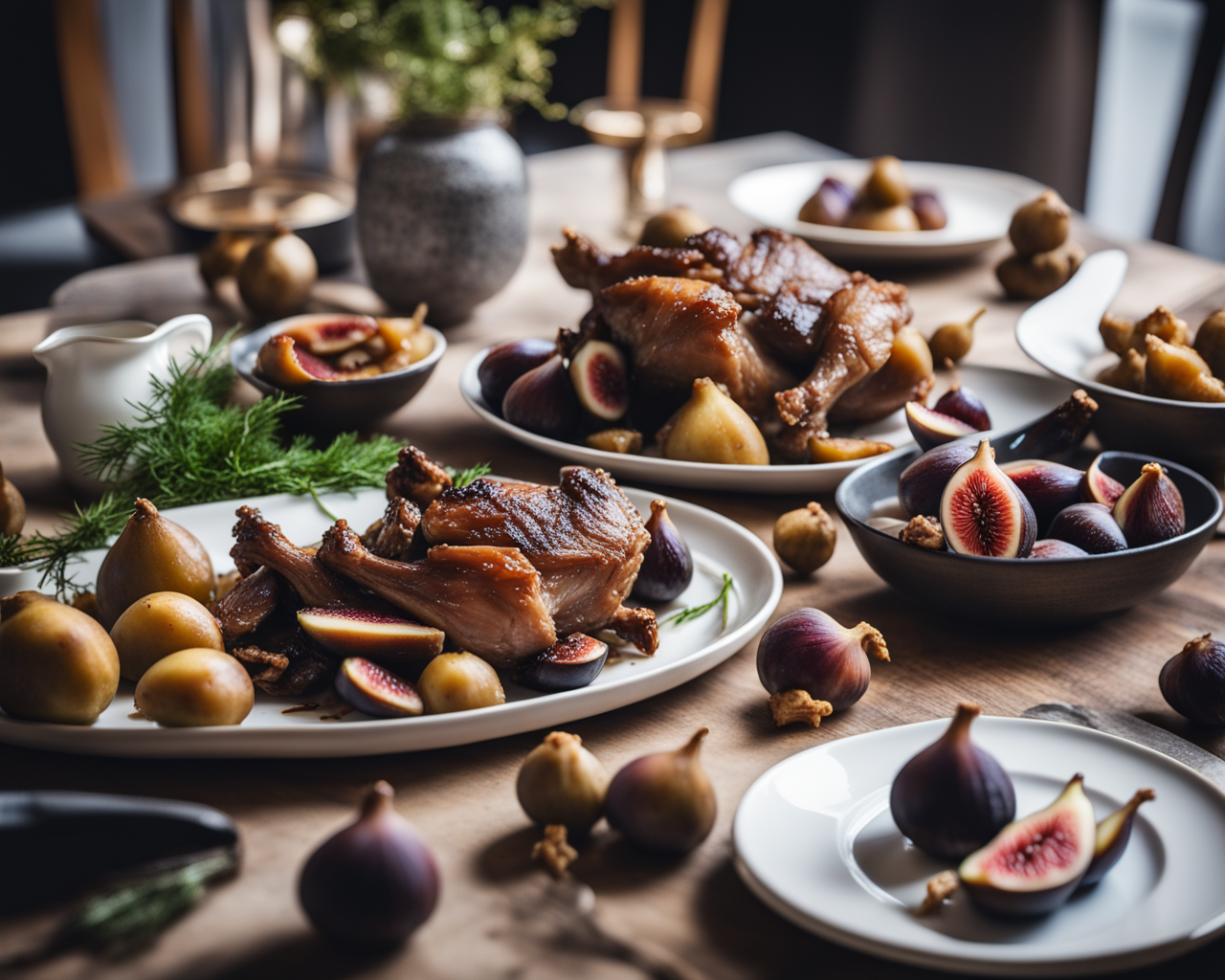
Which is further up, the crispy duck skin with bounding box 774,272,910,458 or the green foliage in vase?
the green foliage in vase

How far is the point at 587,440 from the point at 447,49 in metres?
1.93

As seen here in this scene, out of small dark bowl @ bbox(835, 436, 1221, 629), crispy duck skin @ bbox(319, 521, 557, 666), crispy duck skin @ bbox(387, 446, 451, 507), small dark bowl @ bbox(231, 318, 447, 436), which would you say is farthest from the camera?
small dark bowl @ bbox(231, 318, 447, 436)

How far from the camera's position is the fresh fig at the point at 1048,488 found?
150 cm

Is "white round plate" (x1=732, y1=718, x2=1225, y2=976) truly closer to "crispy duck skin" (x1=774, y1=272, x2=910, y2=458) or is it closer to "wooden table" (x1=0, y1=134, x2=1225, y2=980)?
"wooden table" (x1=0, y1=134, x2=1225, y2=980)

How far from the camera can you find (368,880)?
917 mm

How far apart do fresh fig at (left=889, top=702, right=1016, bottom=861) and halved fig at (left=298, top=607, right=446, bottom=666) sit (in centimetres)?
53

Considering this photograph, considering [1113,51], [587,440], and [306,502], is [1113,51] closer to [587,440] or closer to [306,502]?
[587,440]

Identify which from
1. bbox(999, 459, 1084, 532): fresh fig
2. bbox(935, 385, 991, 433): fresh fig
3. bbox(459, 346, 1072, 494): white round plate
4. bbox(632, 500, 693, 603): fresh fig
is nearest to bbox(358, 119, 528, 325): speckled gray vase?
bbox(459, 346, 1072, 494): white round plate

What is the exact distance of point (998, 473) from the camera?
1.39m

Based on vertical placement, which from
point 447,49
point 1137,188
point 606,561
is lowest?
point 1137,188

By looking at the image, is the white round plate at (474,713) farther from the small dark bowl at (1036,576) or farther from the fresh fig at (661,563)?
the small dark bowl at (1036,576)

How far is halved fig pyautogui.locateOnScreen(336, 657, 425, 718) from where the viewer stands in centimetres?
119

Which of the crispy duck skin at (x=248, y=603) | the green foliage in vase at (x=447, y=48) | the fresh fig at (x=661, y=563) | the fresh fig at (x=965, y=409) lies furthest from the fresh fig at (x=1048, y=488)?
the green foliage in vase at (x=447, y=48)

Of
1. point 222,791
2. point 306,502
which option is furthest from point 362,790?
point 306,502
